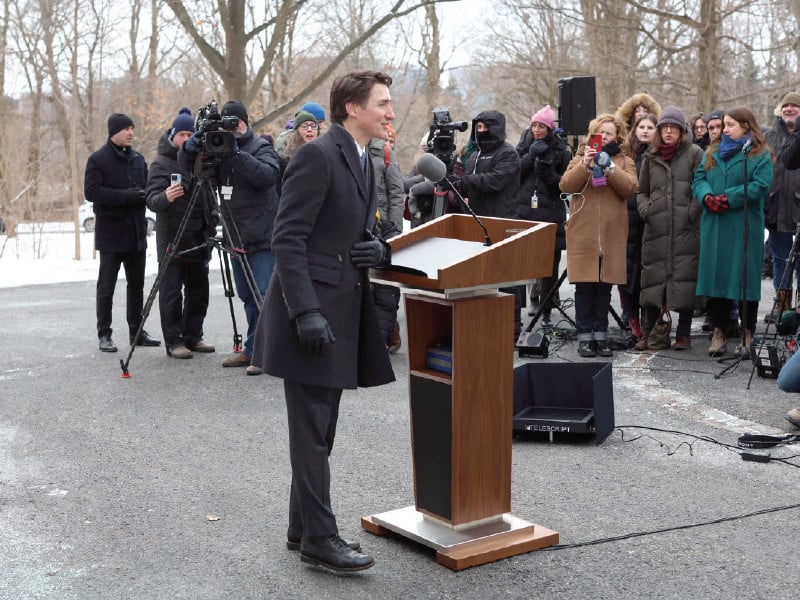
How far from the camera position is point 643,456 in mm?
6098

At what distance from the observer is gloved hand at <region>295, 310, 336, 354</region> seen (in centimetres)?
414

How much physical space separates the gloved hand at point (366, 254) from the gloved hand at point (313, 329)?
0.96ft

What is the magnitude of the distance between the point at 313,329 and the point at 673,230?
558 centimetres

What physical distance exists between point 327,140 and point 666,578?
2195 millimetres

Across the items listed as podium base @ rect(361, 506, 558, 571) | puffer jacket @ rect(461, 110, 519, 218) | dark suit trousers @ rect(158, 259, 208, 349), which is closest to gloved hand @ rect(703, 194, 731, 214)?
puffer jacket @ rect(461, 110, 519, 218)

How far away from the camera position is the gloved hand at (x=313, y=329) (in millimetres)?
4145

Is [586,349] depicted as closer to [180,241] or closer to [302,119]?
[302,119]

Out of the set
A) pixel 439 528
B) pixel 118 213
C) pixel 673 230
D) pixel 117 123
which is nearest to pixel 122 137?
pixel 117 123

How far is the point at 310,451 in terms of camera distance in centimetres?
439

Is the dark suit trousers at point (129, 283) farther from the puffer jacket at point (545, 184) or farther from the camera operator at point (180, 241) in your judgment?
the puffer jacket at point (545, 184)

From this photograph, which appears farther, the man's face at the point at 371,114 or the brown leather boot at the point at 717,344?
the brown leather boot at the point at 717,344

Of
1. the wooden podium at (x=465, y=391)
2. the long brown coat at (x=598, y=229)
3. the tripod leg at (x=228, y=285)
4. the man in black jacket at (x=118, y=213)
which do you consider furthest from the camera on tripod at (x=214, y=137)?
the wooden podium at (x=465, y=391)

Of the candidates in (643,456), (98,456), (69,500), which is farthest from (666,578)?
(98,456)

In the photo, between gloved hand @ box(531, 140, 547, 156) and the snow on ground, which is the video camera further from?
the snow on ground
